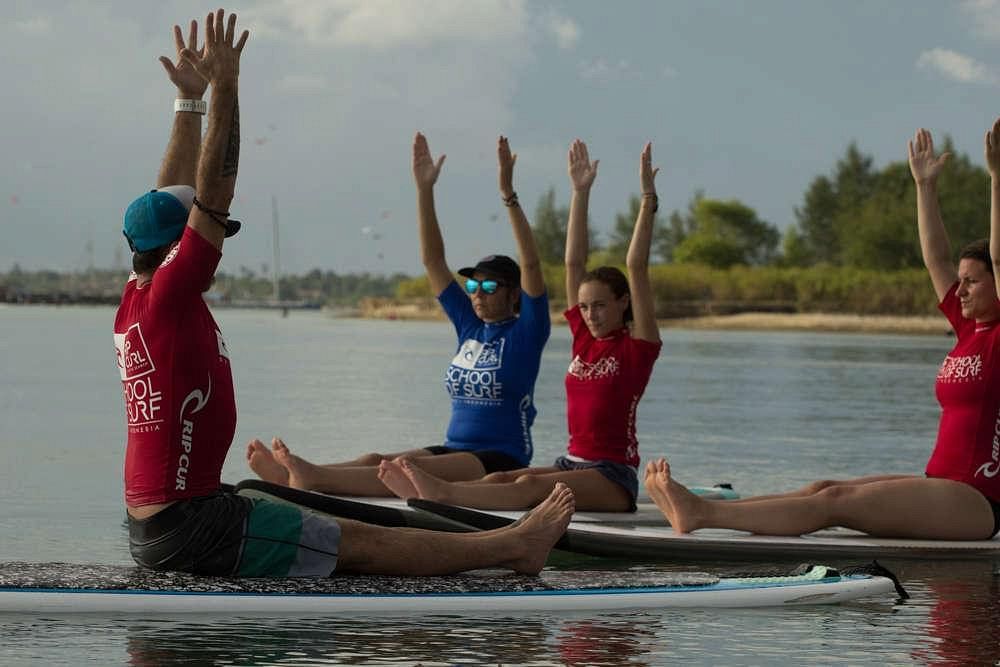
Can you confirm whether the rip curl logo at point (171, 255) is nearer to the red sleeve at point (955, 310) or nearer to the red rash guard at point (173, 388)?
the red rash guard at point (173, 388)

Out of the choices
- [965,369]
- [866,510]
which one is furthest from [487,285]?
[965,369]

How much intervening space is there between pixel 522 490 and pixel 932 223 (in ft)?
8.98

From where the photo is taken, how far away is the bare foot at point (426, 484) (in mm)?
9062

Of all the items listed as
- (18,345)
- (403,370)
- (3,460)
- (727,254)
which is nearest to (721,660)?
(3,460)

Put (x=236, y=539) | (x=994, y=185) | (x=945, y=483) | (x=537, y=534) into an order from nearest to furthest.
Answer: (x=236, y=539), (x=537, y=534), (x=994, y=185), (x=945, y=483)

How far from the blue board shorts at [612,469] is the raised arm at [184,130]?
3361 mm

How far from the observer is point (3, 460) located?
15812 millimetres

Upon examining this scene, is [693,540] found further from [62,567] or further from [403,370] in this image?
[403,370]

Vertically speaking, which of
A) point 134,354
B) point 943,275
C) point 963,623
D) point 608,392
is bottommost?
point 963,623

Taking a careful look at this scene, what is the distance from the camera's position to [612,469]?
31.7ft

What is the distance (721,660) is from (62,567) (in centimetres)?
282

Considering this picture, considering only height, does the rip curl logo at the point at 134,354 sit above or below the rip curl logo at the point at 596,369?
above

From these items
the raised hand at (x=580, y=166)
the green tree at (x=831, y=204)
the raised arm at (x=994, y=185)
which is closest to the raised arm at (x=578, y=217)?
the raised hand at (x=580, y=166)

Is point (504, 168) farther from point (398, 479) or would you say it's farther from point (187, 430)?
point (187, 430)
